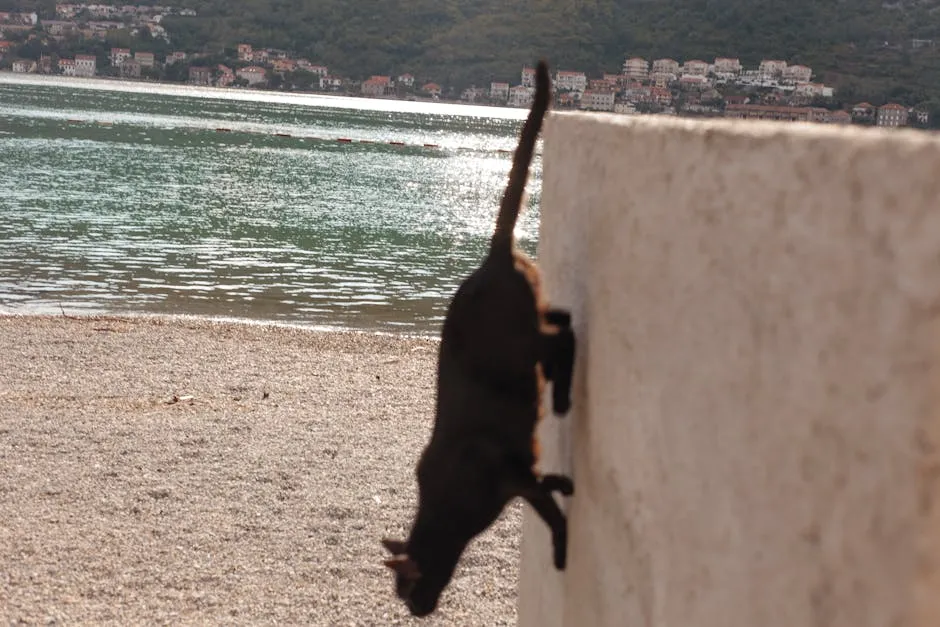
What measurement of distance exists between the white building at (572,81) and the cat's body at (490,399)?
254 ft

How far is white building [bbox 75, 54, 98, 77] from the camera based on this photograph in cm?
16538

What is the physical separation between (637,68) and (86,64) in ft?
394

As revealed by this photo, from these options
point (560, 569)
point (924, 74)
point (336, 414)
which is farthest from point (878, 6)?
point (560, 569)

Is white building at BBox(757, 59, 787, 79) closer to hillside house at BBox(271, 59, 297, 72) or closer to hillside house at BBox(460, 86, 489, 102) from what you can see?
hillside house at BBox(460, 86, 489, 102)

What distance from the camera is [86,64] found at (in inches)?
6531

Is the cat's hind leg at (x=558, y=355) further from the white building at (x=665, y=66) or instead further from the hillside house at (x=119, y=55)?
the hillside house at (x=119, y=55)

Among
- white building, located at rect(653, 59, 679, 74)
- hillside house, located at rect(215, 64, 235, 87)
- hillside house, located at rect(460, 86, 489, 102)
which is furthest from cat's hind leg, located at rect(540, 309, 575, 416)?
hillside house, located at rect(215, 64, 235, 87)

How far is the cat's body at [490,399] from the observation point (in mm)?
2172

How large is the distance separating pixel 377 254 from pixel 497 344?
27.3 m

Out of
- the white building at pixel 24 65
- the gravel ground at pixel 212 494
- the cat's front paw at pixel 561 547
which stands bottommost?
the gravel ground at pixel 212 494

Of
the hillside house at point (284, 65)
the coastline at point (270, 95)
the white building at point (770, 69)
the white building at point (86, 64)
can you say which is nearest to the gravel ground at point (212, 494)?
the white building at point (770, 69)

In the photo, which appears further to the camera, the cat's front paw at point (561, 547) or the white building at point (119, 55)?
the white building at point (119, 55)

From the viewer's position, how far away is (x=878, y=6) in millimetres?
34656

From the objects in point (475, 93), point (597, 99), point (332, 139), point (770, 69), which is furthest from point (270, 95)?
point (770, 69)
